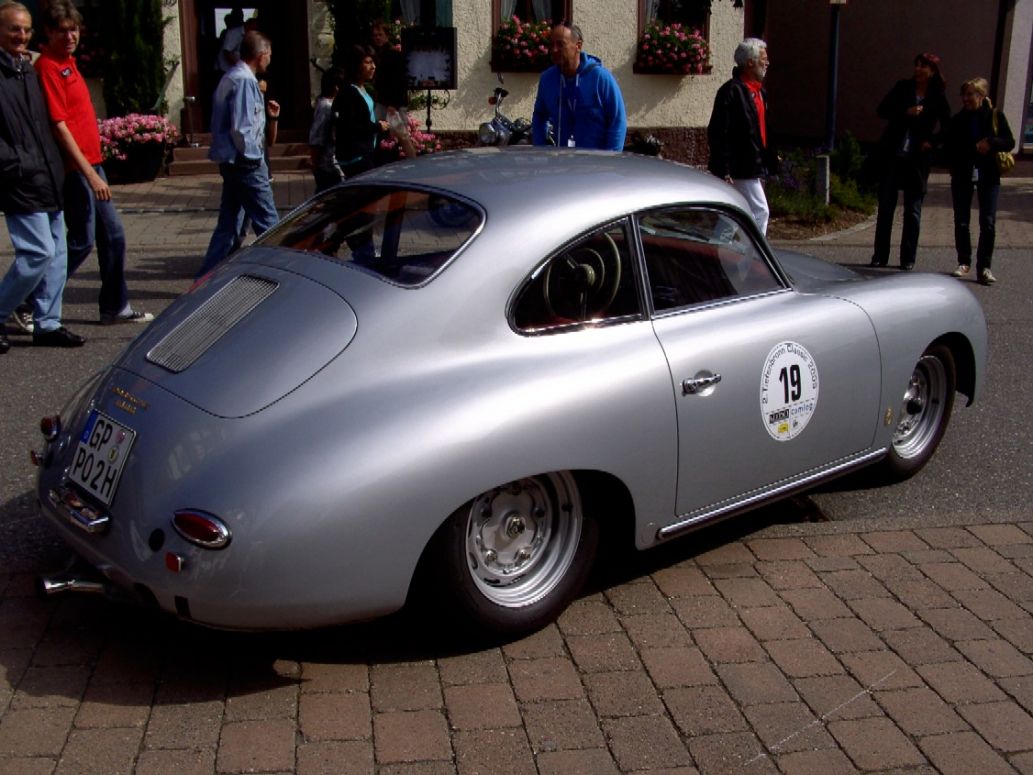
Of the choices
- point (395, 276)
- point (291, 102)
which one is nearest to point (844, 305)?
point (395, 276)

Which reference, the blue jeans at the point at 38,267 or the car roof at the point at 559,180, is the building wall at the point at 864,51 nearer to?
the blue jeans at the point at 38,267

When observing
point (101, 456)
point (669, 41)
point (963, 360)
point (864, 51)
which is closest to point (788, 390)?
point (963, 360)

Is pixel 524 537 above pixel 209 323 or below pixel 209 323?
below

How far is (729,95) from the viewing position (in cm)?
884

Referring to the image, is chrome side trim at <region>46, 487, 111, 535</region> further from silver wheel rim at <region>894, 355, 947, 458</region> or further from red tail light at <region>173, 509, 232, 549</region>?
silver wheel rim at <region>894, 355, 947, 458</region>

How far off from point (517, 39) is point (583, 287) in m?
11.9

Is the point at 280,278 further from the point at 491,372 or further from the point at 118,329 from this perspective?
the point at 118,329

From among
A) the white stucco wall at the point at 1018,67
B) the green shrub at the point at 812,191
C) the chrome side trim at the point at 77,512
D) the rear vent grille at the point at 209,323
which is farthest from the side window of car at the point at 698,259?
the white stucco wall at the point at 1018,67

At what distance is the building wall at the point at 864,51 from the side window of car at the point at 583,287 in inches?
625

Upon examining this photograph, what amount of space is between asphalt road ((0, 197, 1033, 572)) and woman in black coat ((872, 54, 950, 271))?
932 millimetres

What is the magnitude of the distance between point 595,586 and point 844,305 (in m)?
1.52

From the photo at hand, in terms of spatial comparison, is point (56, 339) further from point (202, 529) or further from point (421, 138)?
point (421, 138)

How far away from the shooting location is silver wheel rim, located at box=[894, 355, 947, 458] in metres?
5.49

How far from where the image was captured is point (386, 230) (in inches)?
171
